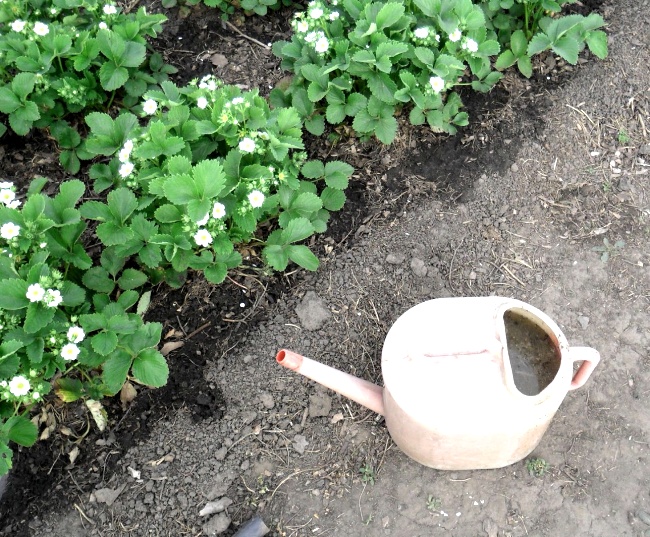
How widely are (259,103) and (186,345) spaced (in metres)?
0.98

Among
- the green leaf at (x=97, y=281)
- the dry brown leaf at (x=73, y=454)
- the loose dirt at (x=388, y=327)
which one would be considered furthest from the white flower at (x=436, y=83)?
the dry brown leaf at (x=73, y=454)

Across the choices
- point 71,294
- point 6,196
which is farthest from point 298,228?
point 6,196

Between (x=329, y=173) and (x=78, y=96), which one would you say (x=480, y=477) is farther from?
(x=78, y=96)

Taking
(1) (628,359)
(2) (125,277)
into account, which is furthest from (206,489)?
(1) (628,359)

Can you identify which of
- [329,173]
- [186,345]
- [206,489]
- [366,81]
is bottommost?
[206,489]

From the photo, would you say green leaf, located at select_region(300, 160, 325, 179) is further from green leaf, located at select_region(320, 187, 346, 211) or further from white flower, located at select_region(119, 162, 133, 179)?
white flower, located at select_region(119, 162, 133, 179)

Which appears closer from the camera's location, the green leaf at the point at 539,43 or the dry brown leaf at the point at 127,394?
the dry brown leaf at the point at 127,394

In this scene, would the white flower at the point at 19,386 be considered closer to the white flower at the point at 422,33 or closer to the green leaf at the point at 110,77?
the green leaf at the point at 110,77

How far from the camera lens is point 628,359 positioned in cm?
246

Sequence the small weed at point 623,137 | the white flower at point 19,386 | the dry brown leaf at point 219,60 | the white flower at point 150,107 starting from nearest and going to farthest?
the white flower at point 19,386
the white flower at point 150,107
the small weed at point 623,137
the dry brown leaf at point 219,60

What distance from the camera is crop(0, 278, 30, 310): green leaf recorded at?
1.93 meters

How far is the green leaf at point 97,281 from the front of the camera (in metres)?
2.33

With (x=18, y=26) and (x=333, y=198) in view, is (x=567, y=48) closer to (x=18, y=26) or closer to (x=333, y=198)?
(x=333, y=198)

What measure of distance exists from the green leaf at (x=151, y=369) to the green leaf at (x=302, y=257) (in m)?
0.60
